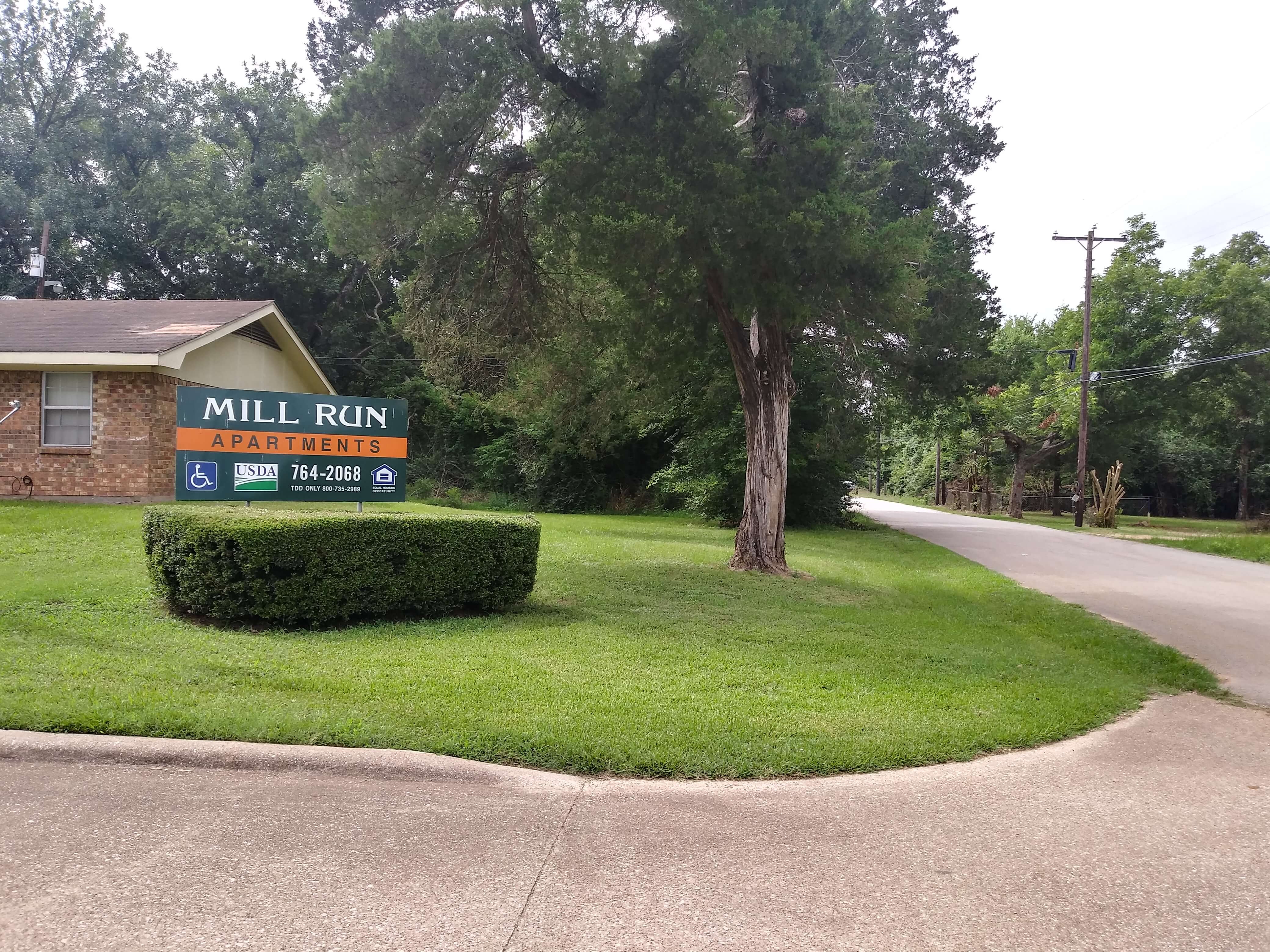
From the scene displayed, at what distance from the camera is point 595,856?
387 centimetres

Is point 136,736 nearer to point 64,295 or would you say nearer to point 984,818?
point 984,818

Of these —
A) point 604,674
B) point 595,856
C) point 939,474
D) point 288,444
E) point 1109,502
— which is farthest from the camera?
point 939,474

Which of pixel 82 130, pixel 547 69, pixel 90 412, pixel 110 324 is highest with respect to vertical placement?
pixel 82 130

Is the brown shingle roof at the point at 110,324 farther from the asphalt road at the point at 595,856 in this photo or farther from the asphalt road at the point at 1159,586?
the asphalt road at the point at 1159,586

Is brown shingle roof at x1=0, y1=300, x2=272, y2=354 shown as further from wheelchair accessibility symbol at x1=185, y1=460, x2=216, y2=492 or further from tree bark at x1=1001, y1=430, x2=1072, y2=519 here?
tree bark at x1=1001, y1=430, x2=1072, y2=519

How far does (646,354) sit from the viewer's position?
16.0m

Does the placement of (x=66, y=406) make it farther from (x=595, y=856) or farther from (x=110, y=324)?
(x=595, y=856)

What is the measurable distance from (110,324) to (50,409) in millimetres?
2233

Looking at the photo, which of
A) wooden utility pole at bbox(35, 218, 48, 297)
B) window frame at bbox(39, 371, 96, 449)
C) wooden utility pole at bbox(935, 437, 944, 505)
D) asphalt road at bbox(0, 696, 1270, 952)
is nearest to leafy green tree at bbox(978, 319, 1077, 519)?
wooden utility pole at bbox(935, 437, 944, 505)

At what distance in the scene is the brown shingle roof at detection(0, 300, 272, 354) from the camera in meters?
16.4

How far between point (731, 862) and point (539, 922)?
94cm

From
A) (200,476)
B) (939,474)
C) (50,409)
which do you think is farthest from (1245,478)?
(50,409)

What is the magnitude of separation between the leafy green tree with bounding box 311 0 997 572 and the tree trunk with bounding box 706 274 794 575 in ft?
3.40

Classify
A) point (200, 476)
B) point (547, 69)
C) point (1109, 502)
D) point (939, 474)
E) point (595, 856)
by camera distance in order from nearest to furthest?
point (595, 856) → point (200, 476) → point (547, 69) → point (1109, 502) → point (939, 474)
